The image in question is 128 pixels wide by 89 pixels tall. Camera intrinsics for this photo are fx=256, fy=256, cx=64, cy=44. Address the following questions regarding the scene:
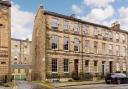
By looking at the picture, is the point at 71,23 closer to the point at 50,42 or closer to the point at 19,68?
the point at 50,42

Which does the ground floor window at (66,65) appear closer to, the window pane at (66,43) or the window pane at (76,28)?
the window pane at (66,43)

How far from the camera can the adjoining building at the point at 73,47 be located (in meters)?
37.0

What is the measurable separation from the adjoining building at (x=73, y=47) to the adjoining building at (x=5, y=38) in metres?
5.71

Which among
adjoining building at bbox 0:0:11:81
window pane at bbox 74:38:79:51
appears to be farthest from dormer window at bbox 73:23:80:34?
adjoining building at bbox 0:0:11:81

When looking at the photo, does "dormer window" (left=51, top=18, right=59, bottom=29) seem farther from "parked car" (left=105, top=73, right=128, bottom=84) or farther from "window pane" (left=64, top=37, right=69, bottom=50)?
"parked car" (left=105, top=73, right=128, bottom=84)

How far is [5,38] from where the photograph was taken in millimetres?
32594

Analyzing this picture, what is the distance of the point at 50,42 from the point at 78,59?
21.3ft

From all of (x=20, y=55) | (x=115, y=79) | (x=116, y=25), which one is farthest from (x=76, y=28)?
(x=20, y=55)

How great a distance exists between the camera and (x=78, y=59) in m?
41.1

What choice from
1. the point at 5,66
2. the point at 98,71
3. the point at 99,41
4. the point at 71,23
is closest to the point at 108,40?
the point at 99,41

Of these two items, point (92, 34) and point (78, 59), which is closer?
point (78, 59)

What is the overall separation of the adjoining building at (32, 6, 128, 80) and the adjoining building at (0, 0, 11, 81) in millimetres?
5710

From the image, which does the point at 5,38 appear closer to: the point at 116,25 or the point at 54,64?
the point at 54,64

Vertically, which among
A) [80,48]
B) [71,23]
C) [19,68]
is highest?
[71,23]
